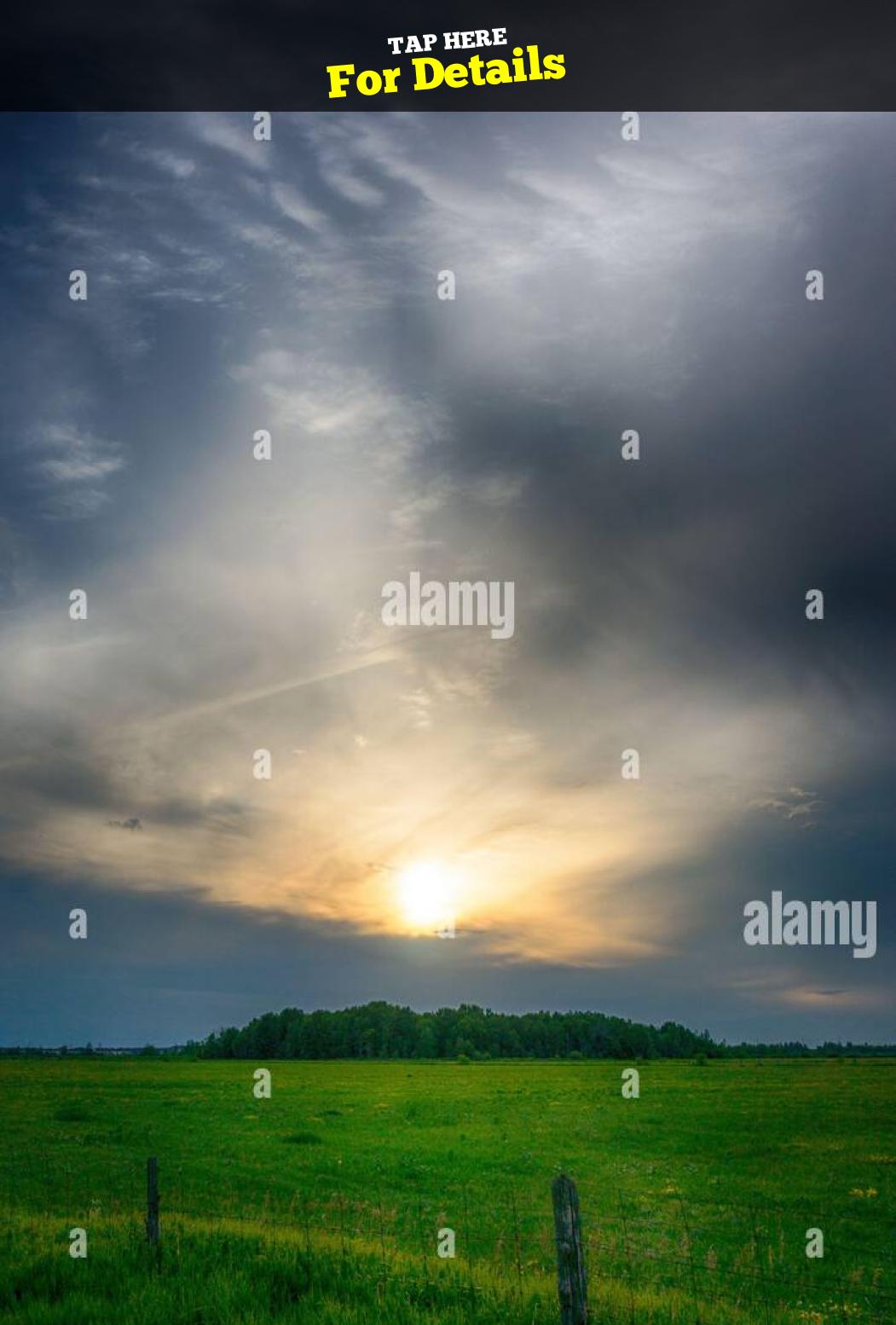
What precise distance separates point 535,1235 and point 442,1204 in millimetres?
4857

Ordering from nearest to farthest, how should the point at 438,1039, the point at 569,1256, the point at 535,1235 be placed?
the point at 569,1256, the point at 535,1235, the point at 438,1039

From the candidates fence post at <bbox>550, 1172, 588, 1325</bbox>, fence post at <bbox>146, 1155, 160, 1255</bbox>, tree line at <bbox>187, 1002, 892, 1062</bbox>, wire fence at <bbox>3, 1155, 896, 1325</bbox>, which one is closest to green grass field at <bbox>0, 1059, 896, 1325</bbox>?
wire fence at <bbox>3, 1155, 896, 1325</bbox>

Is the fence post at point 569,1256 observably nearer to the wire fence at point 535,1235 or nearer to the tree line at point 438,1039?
the wire fence at point 535,1235

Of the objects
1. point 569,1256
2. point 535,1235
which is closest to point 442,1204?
point 535,1235

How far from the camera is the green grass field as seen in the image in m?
11.0

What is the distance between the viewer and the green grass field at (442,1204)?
11.0 metres

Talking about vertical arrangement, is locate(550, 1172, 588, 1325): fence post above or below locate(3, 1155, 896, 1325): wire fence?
above

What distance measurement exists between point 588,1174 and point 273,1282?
698 inches

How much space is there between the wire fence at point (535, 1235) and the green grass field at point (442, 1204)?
0.27 feet

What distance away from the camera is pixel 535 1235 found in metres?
17.9

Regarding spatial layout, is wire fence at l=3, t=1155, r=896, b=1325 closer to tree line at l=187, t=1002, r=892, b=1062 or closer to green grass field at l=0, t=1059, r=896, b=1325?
green grass field at l=0, t=1059, r=896, b=1325

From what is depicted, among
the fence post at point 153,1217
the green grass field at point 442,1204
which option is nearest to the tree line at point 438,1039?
the green grass field at point 442,1204

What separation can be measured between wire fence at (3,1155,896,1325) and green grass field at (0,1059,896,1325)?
83 mm

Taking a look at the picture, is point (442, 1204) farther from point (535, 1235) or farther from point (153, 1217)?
point (153, 1217)
